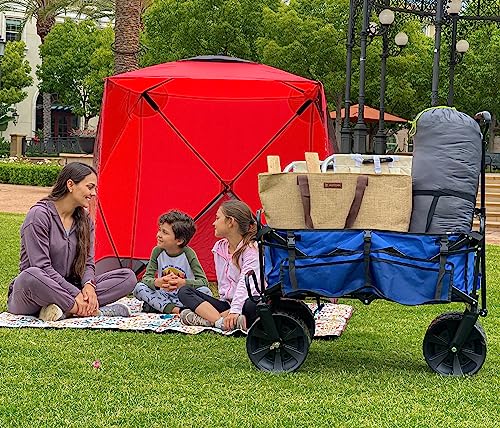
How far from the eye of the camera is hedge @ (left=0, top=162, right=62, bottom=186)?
25539 mm

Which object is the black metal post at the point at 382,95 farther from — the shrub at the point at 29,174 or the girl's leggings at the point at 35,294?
the girl's leggings at the point at 35,294

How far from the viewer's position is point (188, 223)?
760 centimetres

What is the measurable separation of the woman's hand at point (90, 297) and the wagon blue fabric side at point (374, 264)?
2.17 meters

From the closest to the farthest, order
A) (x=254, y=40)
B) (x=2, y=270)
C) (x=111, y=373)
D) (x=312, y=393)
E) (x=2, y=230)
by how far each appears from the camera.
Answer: (x=312, y=393), (x=111, y=373), (x=2, y=270), (x=2, y=230), (x=254, y=40)

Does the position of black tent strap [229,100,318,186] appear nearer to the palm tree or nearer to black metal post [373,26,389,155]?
black metal post [373,26,389,155]

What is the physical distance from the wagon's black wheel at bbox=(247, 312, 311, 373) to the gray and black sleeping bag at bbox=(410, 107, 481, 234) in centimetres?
83

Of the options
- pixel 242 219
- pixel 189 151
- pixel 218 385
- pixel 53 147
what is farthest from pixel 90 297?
pixel 53 147

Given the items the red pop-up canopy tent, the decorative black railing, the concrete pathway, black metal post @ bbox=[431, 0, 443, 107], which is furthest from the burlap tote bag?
the decorative black railing

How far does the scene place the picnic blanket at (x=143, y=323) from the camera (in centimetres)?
664

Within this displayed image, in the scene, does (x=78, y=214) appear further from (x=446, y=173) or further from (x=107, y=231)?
(x=446, y=173)

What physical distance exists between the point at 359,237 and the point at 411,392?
2.75 ft

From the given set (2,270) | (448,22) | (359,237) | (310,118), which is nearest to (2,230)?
(2,270)

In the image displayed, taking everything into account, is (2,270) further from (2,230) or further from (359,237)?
(359,237)

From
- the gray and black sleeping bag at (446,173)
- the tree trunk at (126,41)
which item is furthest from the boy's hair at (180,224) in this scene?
the tree trunk at (126,41)
